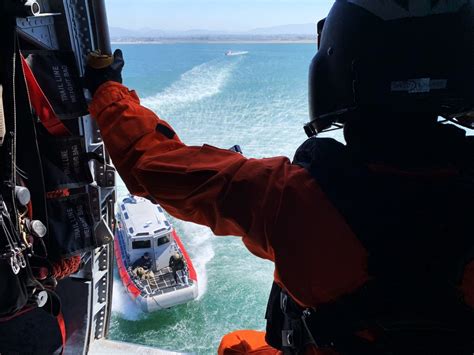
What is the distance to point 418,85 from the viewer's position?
1018 mm

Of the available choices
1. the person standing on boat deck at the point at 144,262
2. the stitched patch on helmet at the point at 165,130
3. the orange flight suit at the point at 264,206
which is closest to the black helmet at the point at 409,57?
the orange flight suit at the point at 264,206

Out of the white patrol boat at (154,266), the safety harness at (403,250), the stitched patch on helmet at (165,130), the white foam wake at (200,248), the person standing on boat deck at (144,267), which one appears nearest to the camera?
the safety harness at (403,250)

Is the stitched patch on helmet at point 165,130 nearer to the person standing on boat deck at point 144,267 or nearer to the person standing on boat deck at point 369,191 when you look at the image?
the person standing on boat deck at point 369,191

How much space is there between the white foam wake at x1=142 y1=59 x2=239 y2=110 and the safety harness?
1653cm

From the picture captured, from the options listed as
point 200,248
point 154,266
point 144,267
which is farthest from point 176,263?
point 200,248

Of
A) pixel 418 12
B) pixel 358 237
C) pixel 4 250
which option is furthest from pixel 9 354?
pixel 418 12

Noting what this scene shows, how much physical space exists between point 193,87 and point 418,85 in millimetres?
18604

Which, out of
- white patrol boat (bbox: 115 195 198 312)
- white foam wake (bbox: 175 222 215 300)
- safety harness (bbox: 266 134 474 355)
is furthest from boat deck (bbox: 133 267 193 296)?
safety harness (bbox: 266 134 474 355)

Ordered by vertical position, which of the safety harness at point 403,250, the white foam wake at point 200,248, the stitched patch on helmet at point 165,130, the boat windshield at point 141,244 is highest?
the stitched patch on helmet at point 165,130

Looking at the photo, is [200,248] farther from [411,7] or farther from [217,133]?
[411,7]

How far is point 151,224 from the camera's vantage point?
1042 cm

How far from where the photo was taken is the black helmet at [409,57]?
102 cm

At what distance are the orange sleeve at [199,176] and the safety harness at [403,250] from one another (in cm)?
11

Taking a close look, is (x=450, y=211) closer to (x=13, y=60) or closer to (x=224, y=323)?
(x=13, y=60)
